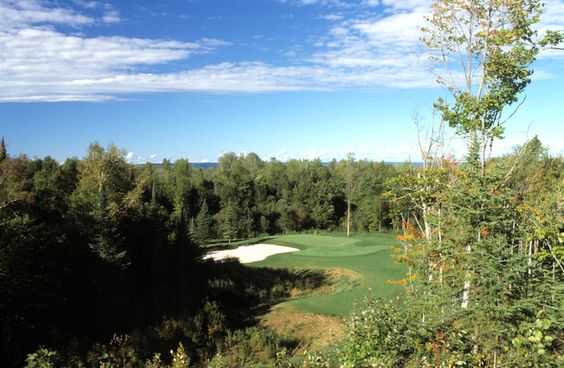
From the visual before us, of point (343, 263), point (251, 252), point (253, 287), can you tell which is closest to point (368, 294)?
point (253, 287)

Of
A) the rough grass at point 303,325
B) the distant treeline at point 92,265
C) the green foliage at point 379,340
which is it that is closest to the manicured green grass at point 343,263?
the rough grass at point 303,325

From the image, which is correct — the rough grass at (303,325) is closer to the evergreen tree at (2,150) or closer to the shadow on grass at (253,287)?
the shadow on grass at (253,287)

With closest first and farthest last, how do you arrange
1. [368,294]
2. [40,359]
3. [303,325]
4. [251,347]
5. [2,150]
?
1. [40,359]
2. [368,294]
3. [251,347]
4. [303,325]
5. [2,150]

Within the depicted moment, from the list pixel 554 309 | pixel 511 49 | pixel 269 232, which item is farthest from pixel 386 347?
pixel 269 232

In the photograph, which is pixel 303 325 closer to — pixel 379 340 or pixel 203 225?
pixel 379 340

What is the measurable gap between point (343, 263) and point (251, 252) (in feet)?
34.4

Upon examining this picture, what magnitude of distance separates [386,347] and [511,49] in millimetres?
5945

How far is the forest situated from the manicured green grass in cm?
250

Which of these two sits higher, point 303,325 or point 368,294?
point 368,294

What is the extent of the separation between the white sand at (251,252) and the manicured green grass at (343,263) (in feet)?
4.81

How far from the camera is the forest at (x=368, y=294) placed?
4379 millimetres

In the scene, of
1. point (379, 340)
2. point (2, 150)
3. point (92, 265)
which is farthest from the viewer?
point (2, 150)

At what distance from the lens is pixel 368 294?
8.36m

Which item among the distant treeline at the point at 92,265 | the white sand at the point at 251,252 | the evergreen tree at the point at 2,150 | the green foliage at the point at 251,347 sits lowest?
the white sand at the point at 251,252
